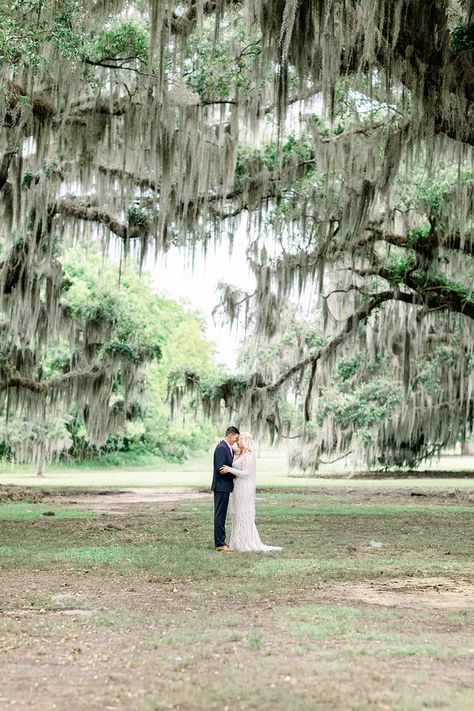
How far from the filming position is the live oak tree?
961cm

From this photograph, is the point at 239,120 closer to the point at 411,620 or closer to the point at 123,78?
the point at 123,78

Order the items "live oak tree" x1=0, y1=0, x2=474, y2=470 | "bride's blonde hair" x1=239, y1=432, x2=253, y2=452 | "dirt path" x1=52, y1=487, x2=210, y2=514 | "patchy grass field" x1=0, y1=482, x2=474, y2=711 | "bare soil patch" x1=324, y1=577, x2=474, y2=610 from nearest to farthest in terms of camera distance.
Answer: "patchy grass field" x1=0, y1=482, x2=474, y2=711 < "bare soil patch" x1=324, y1=577, x2=474, y2=610 < "live oak tree" x1=0, y1=0, x2=474, y2=470 < "bride's blonde hair" x1=239, y1=432, x2=253, y2=452 < "dirt path" x1=52, y1=487, x2=210, y2=514

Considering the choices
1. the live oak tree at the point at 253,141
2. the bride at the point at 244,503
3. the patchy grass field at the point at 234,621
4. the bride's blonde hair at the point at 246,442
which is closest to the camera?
the patchy grass field at the point at 234,621

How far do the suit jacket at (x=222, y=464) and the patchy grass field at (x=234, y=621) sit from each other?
0.69 metres

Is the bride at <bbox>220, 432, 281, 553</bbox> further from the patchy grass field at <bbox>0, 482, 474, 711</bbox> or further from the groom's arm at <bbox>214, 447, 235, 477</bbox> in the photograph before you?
the patchy grass field at <bbox>0, 482, 474, 711</bbox>

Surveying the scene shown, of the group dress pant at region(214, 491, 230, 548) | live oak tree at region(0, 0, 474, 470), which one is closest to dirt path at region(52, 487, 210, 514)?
live oak tree at region(0, 0, 474, 470)

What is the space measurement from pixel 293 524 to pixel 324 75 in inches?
260

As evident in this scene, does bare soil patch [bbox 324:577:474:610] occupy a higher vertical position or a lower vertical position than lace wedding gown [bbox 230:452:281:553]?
lower

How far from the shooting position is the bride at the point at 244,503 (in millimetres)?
10328

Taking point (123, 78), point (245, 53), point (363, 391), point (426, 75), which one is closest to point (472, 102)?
point (426, 75)

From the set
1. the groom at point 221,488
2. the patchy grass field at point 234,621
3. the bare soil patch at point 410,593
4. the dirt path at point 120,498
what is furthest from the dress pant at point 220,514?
the dirt path at point 120,498

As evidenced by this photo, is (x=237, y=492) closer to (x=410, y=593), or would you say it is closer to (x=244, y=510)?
(x=244, y=510)

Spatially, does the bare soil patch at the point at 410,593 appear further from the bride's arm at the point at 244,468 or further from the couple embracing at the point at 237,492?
the bride's arm at the point at 244,468

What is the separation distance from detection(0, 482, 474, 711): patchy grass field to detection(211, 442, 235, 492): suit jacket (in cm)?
69
